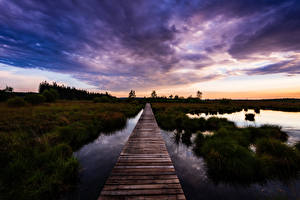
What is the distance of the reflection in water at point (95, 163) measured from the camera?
4.45 metres

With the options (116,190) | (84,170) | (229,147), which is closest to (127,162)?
(116,190)

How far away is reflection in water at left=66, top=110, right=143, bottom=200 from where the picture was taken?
445 centimetres

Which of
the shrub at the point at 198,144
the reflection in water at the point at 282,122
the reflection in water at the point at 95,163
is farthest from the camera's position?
the reflection in water at the point at 282,122

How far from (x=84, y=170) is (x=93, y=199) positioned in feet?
6.39

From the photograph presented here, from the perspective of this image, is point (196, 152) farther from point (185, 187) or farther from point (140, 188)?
point (140, 188)

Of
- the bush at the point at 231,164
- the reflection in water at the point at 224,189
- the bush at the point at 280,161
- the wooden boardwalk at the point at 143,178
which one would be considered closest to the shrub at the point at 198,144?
the bush at the point at 231,164

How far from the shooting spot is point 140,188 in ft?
12.2

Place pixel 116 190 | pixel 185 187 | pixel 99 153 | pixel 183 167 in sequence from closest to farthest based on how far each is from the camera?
1. pixel 116 190
2. pixel 185 187
3. pixel 183 167
4. pixel 99 153

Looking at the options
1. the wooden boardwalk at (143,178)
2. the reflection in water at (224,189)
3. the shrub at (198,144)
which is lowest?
the reflection in water at (224,189)

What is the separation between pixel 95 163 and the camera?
250 inches


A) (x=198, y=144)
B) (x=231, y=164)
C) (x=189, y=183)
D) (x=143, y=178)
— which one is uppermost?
(x=143, y=178)

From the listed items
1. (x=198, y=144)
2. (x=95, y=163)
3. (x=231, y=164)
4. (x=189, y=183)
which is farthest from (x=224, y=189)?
(x=95, y=163)

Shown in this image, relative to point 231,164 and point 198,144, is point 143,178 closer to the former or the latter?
point 231,164

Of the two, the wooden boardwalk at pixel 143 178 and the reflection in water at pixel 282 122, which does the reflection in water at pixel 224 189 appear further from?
the reflection in water at pixel 282 122
